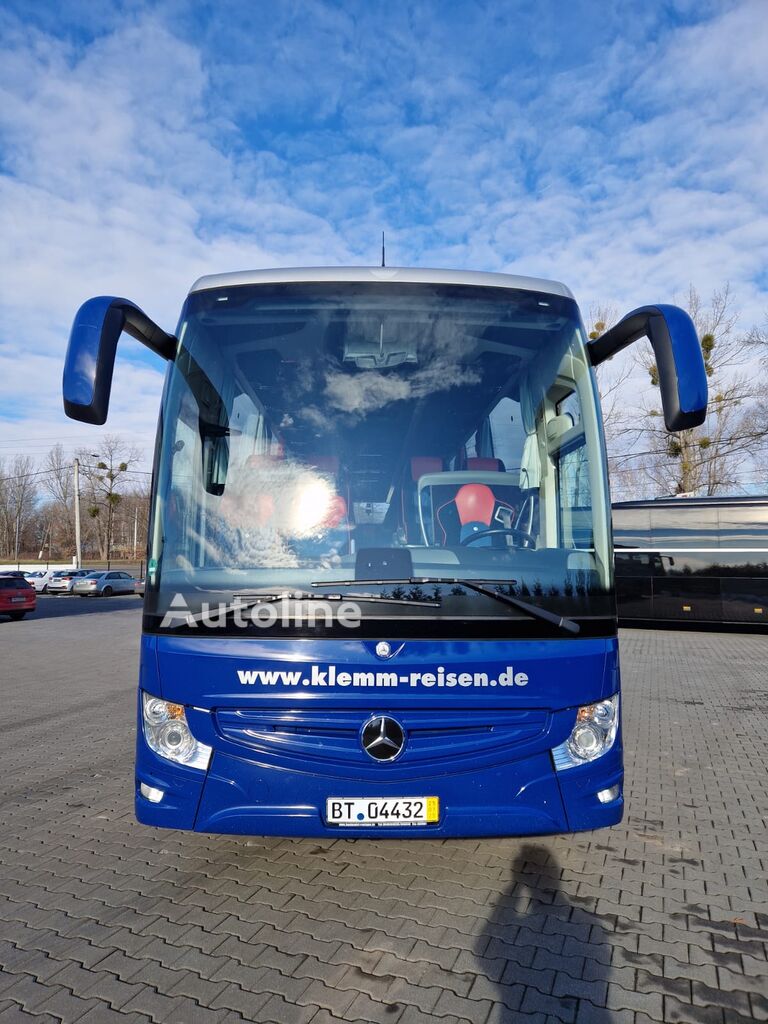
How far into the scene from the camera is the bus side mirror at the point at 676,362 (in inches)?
137

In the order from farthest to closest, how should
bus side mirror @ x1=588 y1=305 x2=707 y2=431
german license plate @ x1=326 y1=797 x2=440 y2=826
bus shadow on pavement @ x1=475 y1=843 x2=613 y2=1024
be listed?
bus side mirror @ x1=588 y1=305 x2=707 y2=431, german license plate @ x1=326 y1=797 x2=440 y2=826, bus shadow on pavement @ x1=475 y1=843 x2=613 y2=1024

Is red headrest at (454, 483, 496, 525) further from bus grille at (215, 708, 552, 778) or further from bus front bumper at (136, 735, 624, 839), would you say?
bus front bumper at (136, 735, 624, 839)

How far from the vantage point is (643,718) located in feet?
26.9

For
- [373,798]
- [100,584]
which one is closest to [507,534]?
[373,798]

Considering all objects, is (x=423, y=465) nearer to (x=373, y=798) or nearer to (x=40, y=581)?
(x=373, y=798)

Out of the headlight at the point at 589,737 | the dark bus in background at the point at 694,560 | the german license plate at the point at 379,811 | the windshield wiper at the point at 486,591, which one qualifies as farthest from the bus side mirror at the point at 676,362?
the dark bus in background at the point at 694,560

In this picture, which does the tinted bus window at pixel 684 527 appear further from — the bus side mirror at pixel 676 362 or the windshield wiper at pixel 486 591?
the windshield wiper at pixel 486 591

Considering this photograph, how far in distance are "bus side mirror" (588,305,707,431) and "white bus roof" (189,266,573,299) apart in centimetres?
49

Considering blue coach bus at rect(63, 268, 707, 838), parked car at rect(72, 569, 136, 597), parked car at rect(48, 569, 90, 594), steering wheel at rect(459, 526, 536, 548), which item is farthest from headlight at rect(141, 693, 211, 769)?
parked car at rect(48, 569, 90, 594)

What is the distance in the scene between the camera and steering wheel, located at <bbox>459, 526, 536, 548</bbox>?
3.51 m

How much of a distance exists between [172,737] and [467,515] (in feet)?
5.47

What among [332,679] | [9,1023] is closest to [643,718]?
[332,679]

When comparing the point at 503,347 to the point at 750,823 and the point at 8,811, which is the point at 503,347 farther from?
the point at 8,811

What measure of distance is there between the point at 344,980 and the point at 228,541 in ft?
6.05
